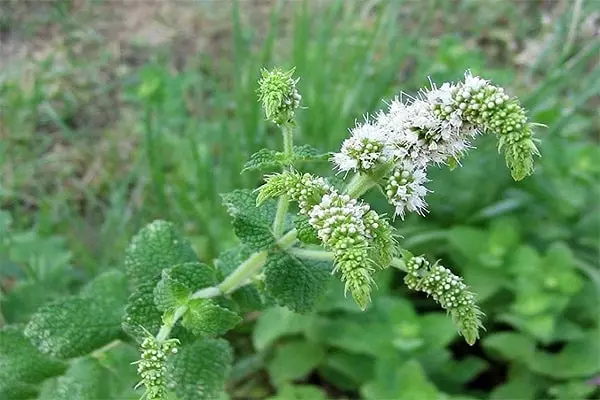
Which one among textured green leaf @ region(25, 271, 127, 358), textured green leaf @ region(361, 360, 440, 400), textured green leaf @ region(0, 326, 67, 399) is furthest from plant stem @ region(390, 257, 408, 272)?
textured green leaf @ region(361, 360, 440, 400)

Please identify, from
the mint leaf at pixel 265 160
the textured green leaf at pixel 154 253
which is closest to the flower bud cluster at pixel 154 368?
the mint leaf at pixel 265 160

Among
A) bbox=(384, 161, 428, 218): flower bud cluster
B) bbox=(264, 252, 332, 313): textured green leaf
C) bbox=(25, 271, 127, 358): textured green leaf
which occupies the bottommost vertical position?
bbox=(25, 271, 127, 358): textured green leaf

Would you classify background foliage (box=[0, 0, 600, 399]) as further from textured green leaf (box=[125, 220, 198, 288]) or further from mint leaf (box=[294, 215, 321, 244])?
mint leaf (box=[294, 215, 321, 244])

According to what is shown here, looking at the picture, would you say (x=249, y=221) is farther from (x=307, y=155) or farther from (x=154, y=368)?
(x=154, y=368)

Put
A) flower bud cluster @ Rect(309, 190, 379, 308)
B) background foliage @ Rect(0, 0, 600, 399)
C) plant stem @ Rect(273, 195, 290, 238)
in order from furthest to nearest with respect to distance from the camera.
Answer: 1. background foliage @ Rect(0, 0, 600, 399)
2. plant stem @ Rect(273, 195, 290, 238)
3. flower bud cluster @ Rect(309, 190, 379, 308)

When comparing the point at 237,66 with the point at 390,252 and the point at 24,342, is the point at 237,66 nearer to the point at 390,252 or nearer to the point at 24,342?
the point at 24,342

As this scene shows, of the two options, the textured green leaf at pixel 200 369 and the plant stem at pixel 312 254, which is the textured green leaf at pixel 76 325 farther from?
the plant stem at pixel 312 254

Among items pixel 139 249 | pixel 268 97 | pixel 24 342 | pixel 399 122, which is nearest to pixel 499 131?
pixel 399 122
